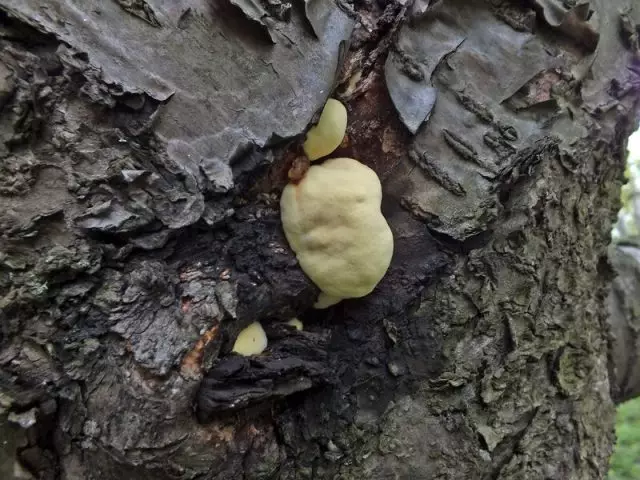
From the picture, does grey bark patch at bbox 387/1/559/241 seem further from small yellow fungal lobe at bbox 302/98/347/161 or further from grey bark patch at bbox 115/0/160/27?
grey bark patch at bbox 115/0/160/27

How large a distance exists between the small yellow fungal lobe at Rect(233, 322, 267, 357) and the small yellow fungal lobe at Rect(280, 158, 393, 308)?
19 centimetres

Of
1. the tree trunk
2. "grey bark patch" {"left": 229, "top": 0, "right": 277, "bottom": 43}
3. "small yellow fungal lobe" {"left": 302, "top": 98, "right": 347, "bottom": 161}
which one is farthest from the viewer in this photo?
"small yellow fungal lobe" {"left": 302, "top": 98, "right": 347, "bottom": 161}

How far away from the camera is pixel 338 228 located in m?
1.38

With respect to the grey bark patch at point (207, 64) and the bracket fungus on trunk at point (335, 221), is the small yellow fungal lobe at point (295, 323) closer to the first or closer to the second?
the bracket fungus on trunk at point (335, 221)

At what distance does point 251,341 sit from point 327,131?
55cm

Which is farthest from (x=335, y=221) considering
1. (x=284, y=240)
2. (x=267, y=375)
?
(x=267, y=375)

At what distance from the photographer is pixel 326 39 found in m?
1.27

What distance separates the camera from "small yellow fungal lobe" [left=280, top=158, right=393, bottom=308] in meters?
1.33

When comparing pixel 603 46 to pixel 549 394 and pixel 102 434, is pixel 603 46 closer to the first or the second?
pixel 549 394

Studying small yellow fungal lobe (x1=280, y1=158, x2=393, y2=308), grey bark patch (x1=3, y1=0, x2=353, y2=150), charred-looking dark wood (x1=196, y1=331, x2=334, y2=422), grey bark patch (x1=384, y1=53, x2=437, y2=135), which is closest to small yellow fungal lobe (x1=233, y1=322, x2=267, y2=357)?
charred-looking dark wood (x1=196, y1=331, x2=334, y2=422)

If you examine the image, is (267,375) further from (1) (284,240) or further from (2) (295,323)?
(1) (284,240)

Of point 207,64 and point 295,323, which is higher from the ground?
point 207,64

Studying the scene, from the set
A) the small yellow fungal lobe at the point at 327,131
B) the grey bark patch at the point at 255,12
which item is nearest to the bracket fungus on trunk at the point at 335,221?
→ the small yellow fungal lobe at the point at 327,131

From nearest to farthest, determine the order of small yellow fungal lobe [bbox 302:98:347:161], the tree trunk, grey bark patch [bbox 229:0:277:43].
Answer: the tree trunk → grey bark patch [bbox 229:0:277:43] → small yellow fungal lobe [bbox 302:98:347:161]
